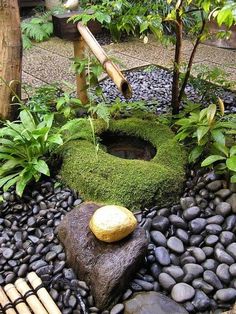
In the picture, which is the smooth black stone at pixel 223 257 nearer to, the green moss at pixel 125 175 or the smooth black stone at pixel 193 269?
the smooth black stone at pixel 193 269

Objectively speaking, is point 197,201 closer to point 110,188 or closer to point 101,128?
point 110,188

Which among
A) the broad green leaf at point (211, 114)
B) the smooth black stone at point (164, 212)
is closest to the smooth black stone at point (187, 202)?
the smooth black stone at point (164, 212)

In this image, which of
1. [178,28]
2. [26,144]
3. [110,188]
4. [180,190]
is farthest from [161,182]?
[178,28]

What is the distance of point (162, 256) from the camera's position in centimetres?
211

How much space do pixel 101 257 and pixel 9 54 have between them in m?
1.94

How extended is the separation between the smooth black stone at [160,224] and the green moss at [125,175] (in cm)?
16

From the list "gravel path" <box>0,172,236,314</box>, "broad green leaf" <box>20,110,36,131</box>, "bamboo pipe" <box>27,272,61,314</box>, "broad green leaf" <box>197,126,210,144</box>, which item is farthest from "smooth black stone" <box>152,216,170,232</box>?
"broad green leaf" <box>20,110,36,131</box>

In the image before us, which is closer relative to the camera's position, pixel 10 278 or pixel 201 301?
pixel 201 301

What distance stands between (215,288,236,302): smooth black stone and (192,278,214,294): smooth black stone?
0.14 ft

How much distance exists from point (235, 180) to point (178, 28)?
145cm

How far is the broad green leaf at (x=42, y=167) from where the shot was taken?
8.44ft

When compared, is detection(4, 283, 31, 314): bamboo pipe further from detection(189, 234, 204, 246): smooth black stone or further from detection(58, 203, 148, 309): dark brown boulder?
detection(189, 234, 204, 246): smooth black stone

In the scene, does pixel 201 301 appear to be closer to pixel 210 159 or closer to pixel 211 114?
pixel 210 159

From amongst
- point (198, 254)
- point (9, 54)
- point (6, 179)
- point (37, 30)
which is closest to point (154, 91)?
point (9, 54)
